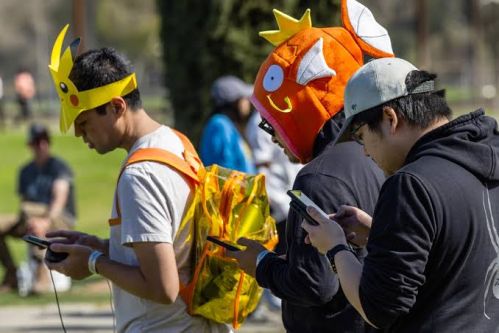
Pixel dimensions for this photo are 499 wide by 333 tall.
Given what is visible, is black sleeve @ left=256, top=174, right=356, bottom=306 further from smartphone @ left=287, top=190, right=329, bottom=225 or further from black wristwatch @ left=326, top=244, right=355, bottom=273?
black wristwatch @ left=326, top=244, right=355, bottom=273

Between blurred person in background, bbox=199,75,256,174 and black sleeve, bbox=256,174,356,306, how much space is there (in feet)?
17.0

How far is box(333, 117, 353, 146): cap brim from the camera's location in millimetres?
3445

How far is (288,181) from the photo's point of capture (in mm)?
9188

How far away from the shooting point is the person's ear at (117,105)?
4293 millimetres

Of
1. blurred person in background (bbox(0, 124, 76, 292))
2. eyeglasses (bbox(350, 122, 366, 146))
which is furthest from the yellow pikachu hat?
blurred person in background (bbox(0, 124, 76, 292))

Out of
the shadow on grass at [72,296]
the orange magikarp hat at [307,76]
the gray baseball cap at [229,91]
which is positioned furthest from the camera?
the shadow on grass at [72,296]

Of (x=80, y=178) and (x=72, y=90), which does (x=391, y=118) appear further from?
(x=80, y=178)

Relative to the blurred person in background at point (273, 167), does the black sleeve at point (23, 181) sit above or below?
below

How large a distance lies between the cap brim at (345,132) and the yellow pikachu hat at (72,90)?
998 mm

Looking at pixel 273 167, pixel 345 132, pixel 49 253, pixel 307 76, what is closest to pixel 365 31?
pixel 307 76

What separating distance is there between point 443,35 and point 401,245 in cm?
7469

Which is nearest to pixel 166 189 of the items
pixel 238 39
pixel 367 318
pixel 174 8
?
pixel 367 318

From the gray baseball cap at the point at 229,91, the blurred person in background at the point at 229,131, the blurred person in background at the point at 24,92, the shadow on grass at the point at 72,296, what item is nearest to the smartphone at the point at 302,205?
the blurred person in background at the point at 229,131

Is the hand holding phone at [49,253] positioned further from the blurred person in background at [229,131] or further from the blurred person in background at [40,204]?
the blurred person in background at [40,204]
